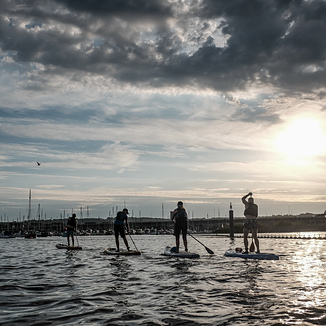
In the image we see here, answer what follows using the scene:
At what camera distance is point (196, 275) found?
41.9ft

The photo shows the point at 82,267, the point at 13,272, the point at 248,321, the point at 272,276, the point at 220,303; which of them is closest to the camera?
the point at 248,321

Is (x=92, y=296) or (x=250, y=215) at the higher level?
(x=250, y=215)

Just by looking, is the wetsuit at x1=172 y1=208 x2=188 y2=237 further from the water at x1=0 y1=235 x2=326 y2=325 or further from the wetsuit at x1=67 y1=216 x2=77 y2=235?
the wetsuit at x1=67 y1=216 x2=77 y2=235

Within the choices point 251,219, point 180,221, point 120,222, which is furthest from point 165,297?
point 120,222

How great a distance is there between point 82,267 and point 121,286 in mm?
5258

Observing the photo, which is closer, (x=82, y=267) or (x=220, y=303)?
(x=220, y=303)

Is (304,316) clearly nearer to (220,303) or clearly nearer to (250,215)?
(220,303)

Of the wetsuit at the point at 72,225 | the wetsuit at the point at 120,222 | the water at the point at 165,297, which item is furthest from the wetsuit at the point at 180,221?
the wetsuit at the point at 72,225

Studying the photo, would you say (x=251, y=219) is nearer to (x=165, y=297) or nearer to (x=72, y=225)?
(x=165, y=297)

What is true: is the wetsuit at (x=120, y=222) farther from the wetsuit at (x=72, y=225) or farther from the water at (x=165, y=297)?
the water at (x=165, y=297)

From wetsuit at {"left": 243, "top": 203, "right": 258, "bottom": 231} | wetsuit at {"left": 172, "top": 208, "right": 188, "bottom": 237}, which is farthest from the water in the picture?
wetsuit at {"left": 172, "top": 208, "right": 188, "bottom": 237}

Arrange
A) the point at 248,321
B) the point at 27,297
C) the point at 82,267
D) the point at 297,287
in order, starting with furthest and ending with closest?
1. the point at 82,267
2. the point at 297,287
3. the point at 27,297
4. the point at 248,321

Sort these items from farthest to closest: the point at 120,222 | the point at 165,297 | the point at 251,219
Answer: the point at 120,222, the point at 251,219, the point at 165,297

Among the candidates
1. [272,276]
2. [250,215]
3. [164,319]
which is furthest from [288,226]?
[164,319]
